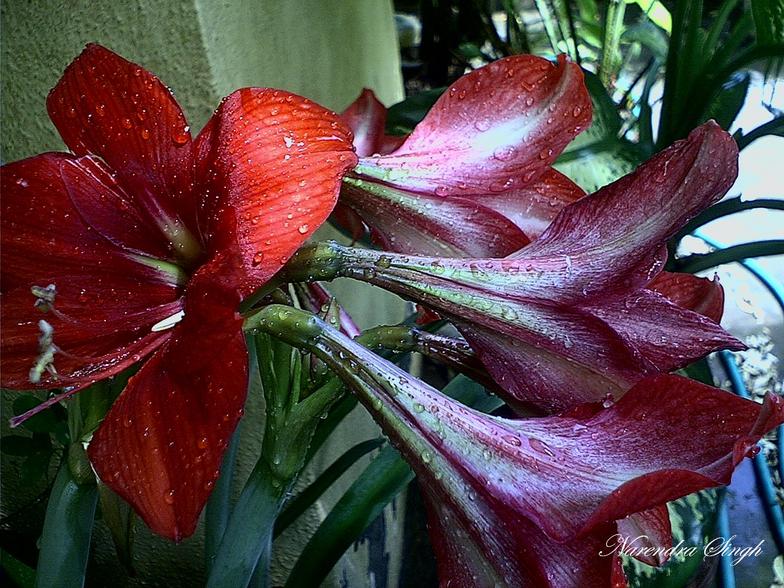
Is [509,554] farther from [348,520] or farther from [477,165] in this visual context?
[348,520]

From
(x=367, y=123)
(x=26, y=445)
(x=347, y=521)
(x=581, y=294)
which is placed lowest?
(x=347, y=521)

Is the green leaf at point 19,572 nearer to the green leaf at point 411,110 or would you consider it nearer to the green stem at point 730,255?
the green leaf at point 411,110

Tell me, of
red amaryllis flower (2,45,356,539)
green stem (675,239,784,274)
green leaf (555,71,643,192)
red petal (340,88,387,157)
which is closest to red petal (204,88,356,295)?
red amaryllis flower (2,45,356,539)

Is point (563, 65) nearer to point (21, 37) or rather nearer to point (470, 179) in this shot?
point (470, 179)

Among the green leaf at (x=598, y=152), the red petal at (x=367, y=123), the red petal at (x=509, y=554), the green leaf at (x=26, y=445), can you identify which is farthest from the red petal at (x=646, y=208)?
the green leaf at (x=26, y=445)

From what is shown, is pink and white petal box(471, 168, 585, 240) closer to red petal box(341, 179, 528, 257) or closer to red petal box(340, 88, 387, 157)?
red petal box(341, 179, 528, 257)

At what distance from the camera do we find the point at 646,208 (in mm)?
324

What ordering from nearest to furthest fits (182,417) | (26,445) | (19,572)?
1. (182,417)
2. (19,572)
3. (26,445)

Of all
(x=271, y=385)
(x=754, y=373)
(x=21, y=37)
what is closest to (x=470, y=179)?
(x=271, y=385)

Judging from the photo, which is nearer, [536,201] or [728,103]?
[536,201]

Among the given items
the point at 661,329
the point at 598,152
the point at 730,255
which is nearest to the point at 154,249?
the point at 661,329

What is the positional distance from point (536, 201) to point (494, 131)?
0.05 meters

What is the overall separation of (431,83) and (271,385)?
224 cm

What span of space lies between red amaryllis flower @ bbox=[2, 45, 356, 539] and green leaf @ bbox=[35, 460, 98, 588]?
0.29 ft
